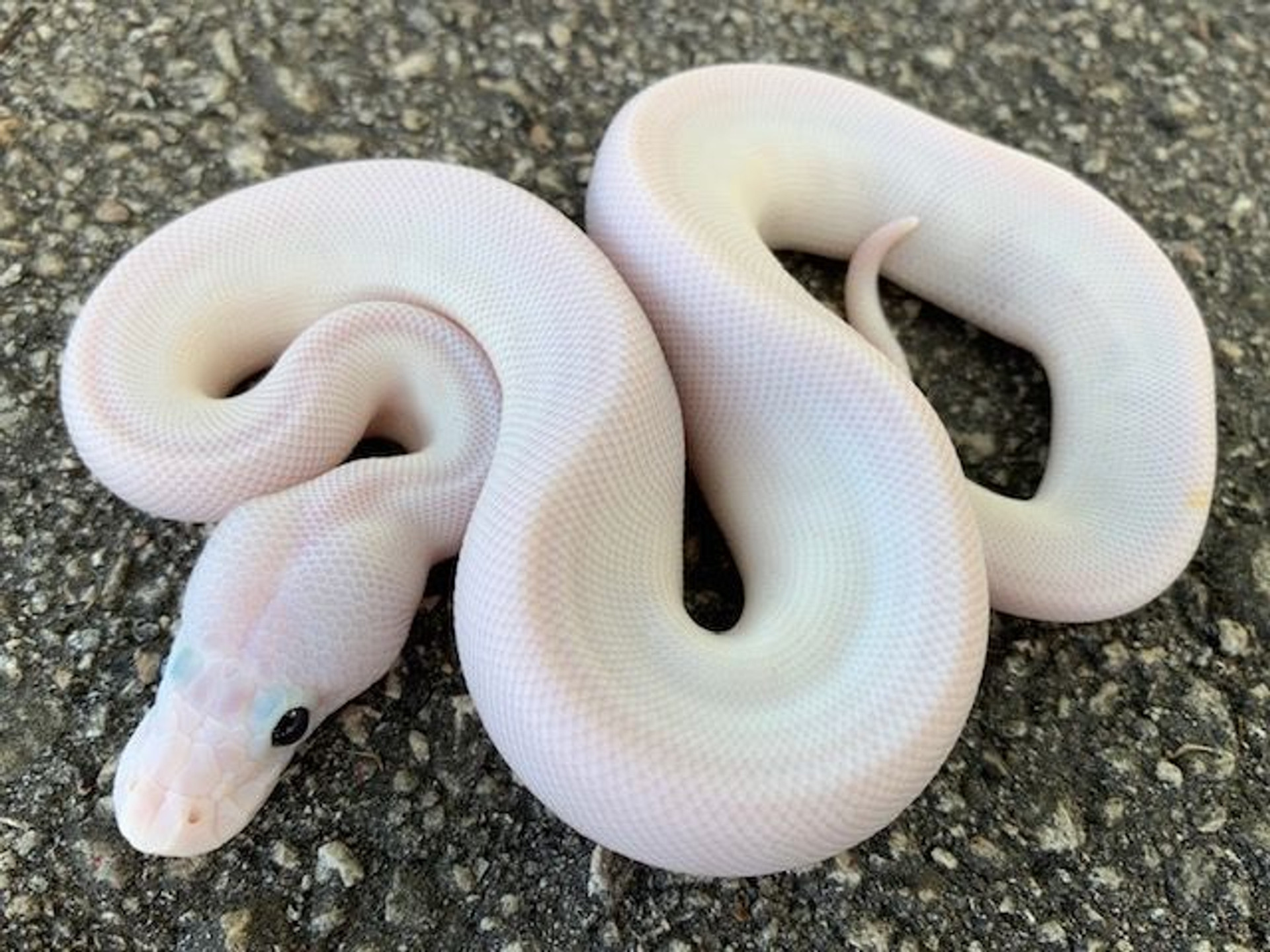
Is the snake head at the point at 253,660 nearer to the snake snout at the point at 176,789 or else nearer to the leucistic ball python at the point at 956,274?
the snake snout at the point at 176,789

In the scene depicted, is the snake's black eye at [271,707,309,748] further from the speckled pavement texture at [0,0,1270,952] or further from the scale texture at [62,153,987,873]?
the speckled pavement texture at [0,0,1270,952]

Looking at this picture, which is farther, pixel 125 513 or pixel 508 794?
pixel 125 513

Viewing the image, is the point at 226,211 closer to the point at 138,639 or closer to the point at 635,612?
the point at 138,639

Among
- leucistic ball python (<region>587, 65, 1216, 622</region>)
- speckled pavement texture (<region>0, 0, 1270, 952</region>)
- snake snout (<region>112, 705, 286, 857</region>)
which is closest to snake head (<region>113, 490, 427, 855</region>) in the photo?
snake snout (<region>112, 705, 286, 857</region>)

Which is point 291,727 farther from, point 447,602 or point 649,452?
point 649,452

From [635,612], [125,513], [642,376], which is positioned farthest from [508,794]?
[125,513]

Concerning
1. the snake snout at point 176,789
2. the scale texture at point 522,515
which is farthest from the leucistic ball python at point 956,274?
the snake snout at point 176,789
